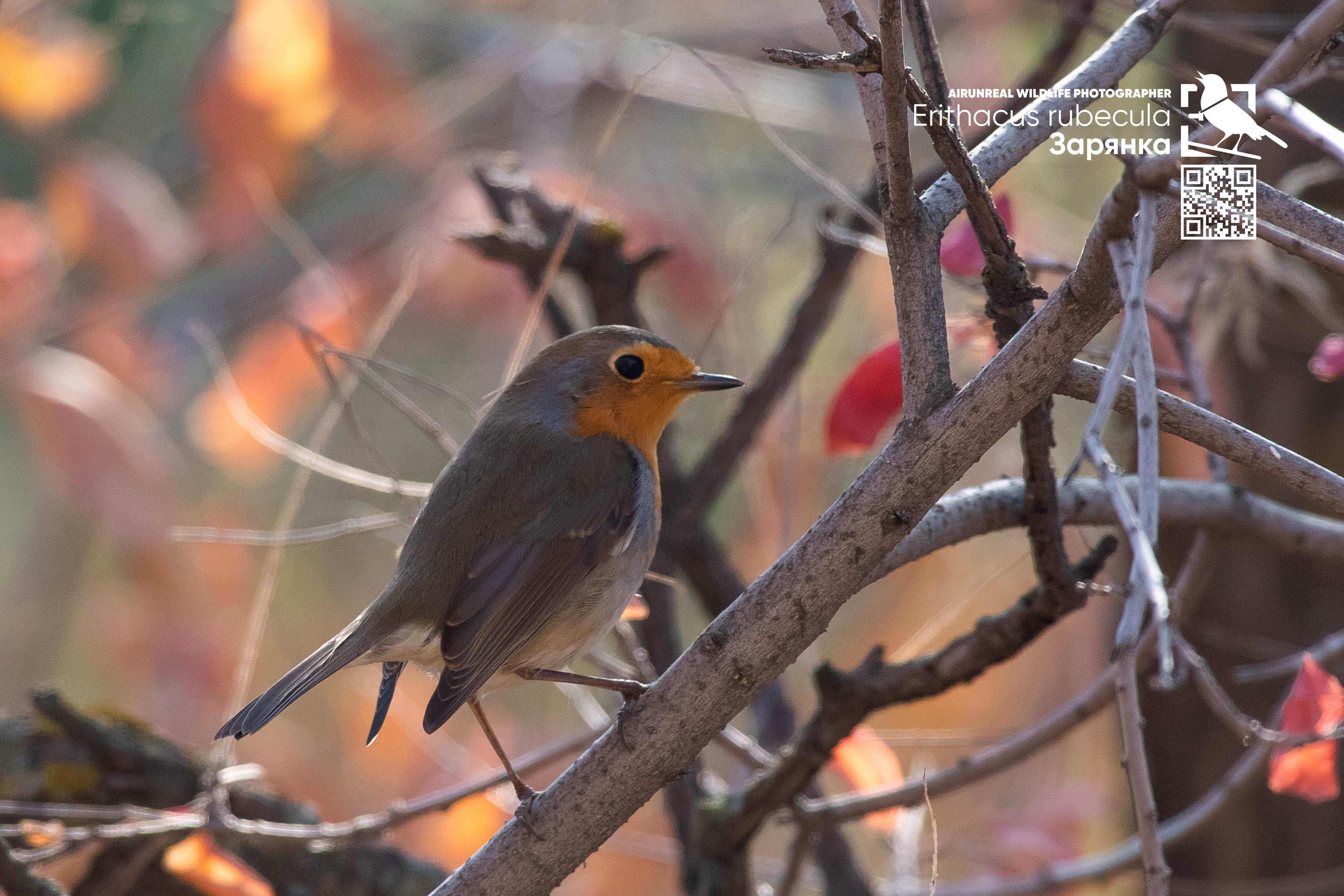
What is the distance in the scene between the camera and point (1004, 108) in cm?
262

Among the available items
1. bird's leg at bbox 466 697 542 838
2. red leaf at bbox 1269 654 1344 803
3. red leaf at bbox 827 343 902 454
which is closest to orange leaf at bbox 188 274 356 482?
bird's leg at bbox 466 697 542 838

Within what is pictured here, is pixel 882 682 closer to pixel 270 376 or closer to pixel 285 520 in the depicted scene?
pixel 285 520

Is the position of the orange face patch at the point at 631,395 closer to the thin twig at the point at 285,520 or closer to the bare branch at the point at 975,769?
the thin twig at the point at 285,520

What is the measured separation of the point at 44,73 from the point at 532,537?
3.52 m

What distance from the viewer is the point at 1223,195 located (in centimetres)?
134

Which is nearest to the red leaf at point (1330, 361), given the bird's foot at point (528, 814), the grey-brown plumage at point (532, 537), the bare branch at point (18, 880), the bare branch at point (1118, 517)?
the bare branch at point (1118, 517)

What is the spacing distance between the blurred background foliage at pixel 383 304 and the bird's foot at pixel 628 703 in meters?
0.94

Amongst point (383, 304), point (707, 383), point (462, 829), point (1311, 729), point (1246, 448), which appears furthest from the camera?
point (383, 304)

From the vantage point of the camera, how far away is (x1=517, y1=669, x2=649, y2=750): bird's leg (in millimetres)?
2055

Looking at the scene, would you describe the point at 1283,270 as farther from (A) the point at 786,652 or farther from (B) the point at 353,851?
(B) the point at 353,851

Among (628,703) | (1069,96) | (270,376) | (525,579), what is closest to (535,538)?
(525,579)

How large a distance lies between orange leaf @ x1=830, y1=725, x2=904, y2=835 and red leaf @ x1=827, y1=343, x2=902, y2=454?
621 millimetres

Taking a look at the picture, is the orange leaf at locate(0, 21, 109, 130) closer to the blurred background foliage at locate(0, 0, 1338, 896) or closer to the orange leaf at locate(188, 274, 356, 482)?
the blurred background foliage at locate(0, 0, 1338, 896)

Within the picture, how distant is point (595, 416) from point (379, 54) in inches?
126
